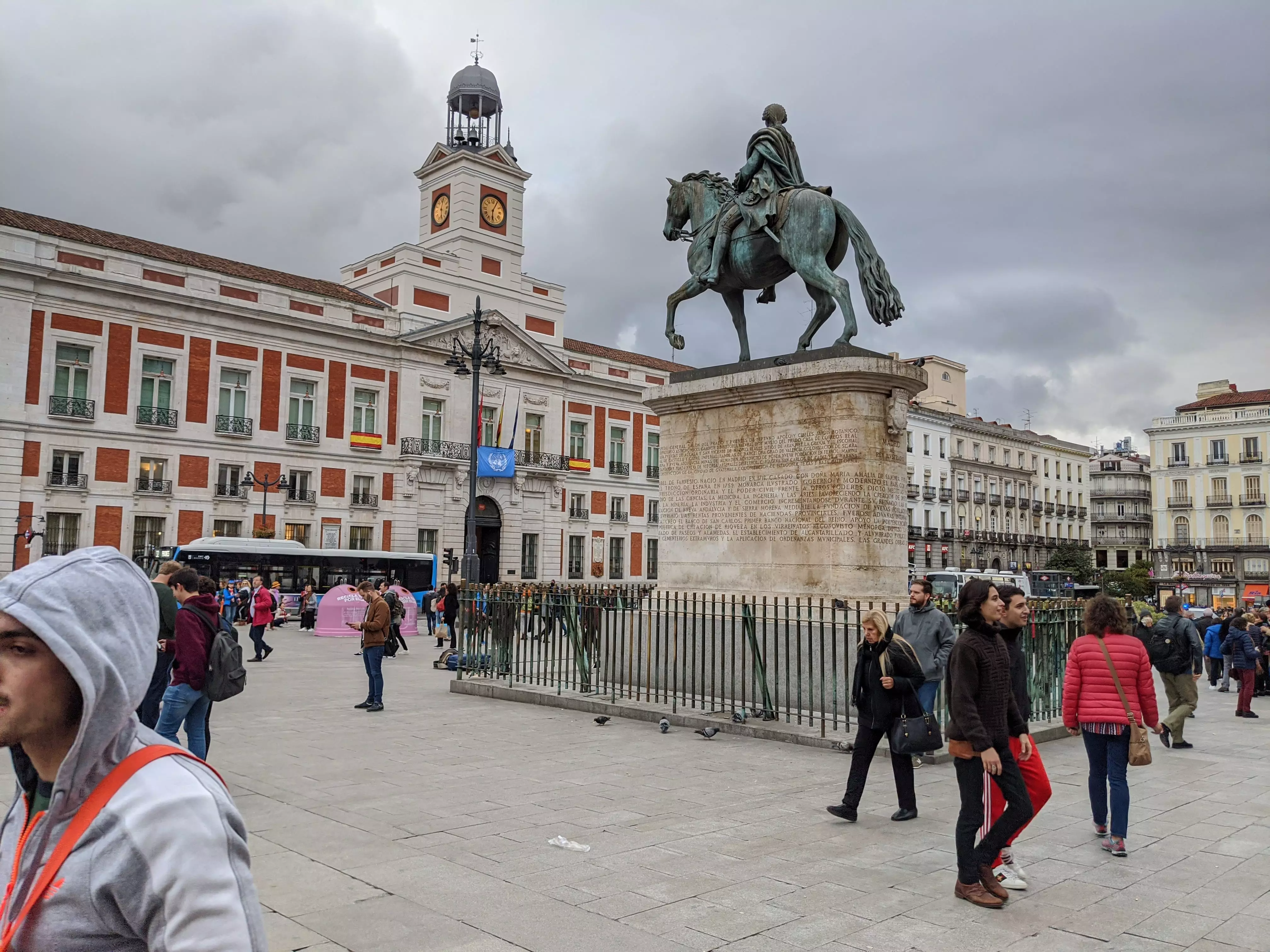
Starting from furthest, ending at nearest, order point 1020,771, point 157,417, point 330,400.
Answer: point 330,400 < point 157,417 < point 1020,771

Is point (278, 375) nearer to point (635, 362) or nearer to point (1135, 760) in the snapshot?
point (635, 362)

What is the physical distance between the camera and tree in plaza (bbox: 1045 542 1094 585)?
69.7 metres

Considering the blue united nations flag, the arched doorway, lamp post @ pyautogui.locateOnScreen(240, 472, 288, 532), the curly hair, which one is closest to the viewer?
the curly hair

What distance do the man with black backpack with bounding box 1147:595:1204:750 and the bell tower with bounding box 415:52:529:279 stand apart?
41.1m

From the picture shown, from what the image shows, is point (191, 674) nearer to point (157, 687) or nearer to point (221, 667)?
point (221, 667)

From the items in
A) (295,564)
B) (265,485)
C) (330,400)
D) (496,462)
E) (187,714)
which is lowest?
(187,714)

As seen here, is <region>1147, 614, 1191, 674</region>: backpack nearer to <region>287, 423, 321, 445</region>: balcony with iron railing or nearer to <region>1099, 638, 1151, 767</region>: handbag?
<region>1099, 638, 1151, 767</region>: handbag

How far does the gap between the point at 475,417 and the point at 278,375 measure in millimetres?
18597

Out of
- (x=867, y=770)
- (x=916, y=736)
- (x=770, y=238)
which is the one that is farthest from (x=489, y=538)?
(x=916, y=736)

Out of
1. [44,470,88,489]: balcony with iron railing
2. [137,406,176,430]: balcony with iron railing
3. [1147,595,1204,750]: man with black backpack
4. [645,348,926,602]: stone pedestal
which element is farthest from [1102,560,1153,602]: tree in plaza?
[44,470,88,489]: balcony with iron railing

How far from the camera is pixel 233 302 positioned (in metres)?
38.7

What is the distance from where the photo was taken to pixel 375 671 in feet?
38.6

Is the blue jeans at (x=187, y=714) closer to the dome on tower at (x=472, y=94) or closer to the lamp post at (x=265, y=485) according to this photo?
the lamp post at (x=265, y=485)

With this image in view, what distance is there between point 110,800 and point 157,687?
6844 millimetres
